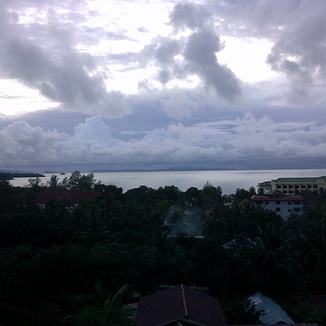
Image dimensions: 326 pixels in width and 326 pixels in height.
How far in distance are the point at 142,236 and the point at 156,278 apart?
6.70 m

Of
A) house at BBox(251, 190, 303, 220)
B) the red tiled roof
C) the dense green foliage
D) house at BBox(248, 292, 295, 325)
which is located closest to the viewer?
the dense green foliage

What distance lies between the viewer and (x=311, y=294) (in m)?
26.1

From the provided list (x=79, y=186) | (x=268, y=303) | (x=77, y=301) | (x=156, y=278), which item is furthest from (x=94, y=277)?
(x=79, y=186)

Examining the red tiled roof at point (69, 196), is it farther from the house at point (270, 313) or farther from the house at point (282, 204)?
the house at point (270, 313)

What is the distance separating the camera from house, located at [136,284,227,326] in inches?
523

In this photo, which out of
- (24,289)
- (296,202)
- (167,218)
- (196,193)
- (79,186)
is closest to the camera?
(24,289)

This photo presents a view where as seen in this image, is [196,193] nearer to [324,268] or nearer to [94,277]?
[324,268]

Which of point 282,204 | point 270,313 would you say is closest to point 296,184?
point 282,204

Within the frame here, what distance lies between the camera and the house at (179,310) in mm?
13281

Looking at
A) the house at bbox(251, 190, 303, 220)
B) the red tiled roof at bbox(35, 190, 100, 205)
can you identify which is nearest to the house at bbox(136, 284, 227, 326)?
the red tiled roof at bbox(35, 190, 100, 205)

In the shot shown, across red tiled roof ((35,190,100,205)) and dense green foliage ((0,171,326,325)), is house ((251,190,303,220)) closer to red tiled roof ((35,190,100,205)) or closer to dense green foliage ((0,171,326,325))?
red tiled roof ((35,190,100,205))

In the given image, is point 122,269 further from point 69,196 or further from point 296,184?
point 296,184

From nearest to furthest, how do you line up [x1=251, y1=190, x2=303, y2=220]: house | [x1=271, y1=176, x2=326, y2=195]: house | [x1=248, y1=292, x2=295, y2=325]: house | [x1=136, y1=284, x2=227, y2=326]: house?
[x1=136, y1=284, x2=227, y2=326]: house < [x1=248, y1=292, x2=295, y2=325]: house < [x1=251, y1=190, x2=303, y2=220]: house < [x1=271, y1=176, x2=326, y2=195]: house

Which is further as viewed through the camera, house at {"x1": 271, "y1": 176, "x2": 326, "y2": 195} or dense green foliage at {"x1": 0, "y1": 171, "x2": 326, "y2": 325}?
house at {"x1": 271, "y1": 176, "x2": 326, "y2": 195}
